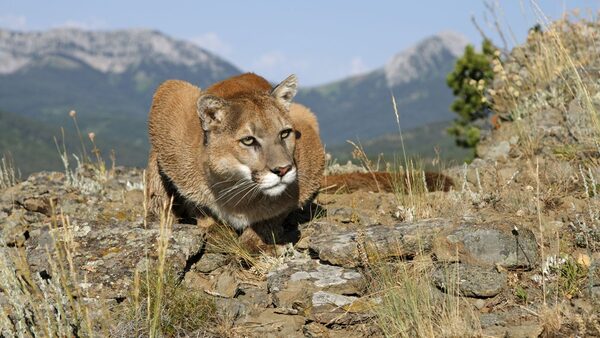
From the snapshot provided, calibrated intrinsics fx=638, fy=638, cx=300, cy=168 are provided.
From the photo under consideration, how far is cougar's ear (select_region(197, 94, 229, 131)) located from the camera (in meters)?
6.43

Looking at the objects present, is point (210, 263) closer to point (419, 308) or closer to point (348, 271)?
point (348, 271)

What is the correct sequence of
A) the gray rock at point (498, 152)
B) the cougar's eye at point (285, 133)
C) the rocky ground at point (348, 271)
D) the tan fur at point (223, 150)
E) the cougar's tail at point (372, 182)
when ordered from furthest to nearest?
the gray rock at point (498, 152)
the cougar's tail at point (372, 182)
the cougar's eye at point (285, 133)
the tan fur at point (223, 150)
the rocky ground at point (348, 271)

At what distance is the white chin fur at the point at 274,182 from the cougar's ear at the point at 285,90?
1225 mm

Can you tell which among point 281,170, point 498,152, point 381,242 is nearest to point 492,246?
point 381,242

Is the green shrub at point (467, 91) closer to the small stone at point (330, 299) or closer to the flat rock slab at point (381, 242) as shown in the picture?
the flat rock slab at point (381, 242)

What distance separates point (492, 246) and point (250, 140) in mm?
2459

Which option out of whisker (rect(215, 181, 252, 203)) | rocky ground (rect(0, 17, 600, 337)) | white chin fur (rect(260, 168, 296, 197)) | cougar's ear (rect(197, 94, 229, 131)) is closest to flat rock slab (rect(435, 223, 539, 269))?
rocky ground (rect(0, 17, 600, 337))

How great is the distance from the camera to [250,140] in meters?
6.23

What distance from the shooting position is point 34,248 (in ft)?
22.6

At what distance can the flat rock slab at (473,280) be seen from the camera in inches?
207

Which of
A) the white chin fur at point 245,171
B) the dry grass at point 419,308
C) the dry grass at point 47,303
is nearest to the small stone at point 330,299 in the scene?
the dry grass at point 419,308

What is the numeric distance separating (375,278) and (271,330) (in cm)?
102

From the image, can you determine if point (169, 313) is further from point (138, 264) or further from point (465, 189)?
point (465, 189)

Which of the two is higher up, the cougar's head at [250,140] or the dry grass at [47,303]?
the cougar's head at [250,140]
